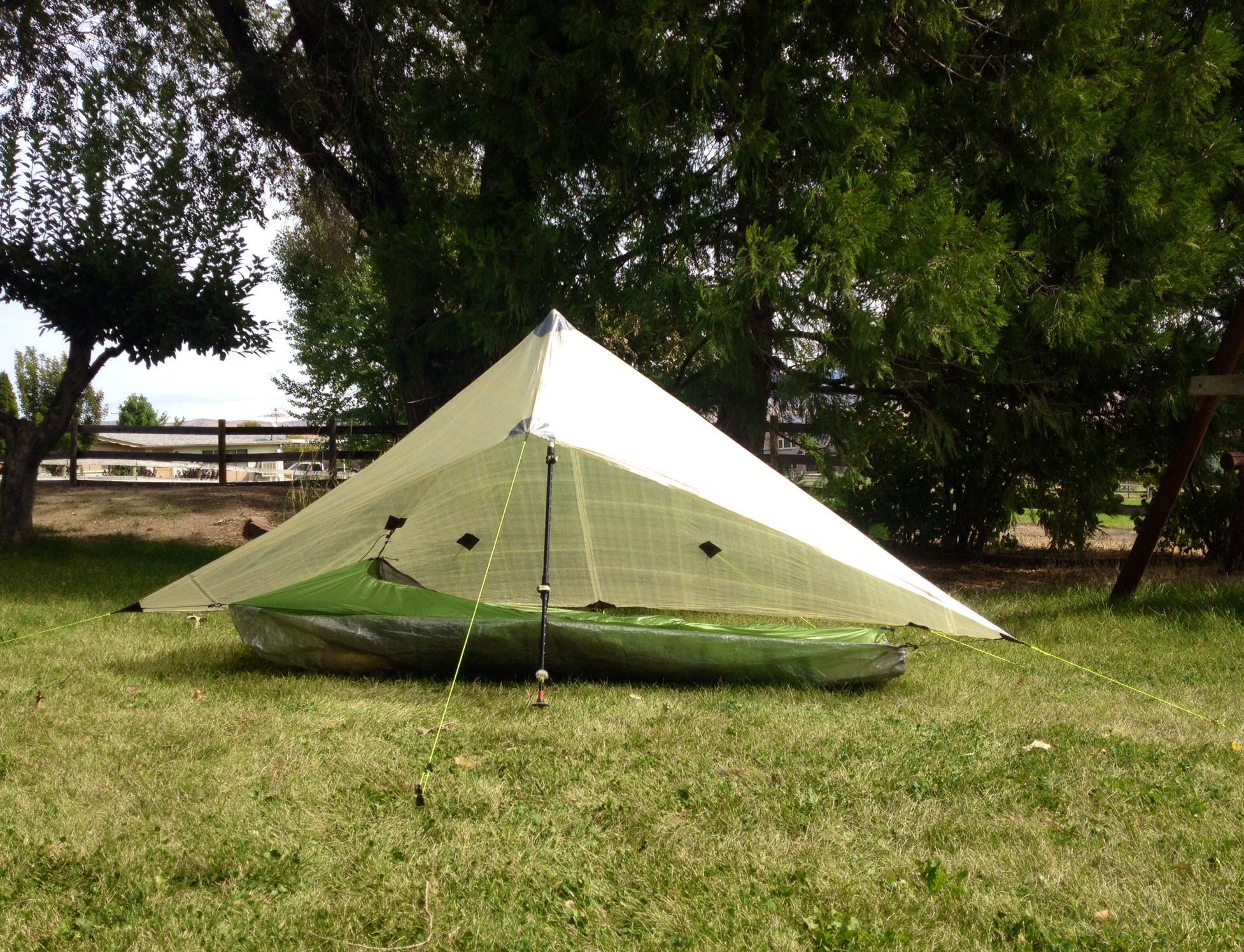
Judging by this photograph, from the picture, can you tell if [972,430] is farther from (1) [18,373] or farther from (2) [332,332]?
(1) [18,373]

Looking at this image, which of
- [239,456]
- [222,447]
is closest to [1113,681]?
[222,447]

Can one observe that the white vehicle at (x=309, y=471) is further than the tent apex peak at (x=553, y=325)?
Yes

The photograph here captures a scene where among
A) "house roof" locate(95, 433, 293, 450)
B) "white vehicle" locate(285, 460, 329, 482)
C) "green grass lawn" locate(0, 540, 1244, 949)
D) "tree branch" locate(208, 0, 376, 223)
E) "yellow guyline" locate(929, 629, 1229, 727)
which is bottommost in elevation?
"green grass lawn" locate(0, 540, 1244, 949)

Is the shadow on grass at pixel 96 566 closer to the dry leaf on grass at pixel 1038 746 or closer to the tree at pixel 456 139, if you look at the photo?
the tree at pixel 456 139

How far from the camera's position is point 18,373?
4412 centimetres

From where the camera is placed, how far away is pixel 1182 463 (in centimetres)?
738

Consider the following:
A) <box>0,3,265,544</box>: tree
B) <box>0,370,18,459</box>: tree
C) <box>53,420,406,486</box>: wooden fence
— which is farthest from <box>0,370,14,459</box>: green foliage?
<box>0,3,265,544</box>: tree

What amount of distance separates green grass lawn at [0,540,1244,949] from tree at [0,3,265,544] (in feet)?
17.2

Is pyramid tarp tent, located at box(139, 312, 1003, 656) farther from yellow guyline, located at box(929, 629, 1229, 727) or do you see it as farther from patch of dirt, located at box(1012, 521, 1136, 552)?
patch of dirt, located at box(1012, 521, 1136, 552)

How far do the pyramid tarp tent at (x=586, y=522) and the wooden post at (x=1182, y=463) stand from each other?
8.98ft

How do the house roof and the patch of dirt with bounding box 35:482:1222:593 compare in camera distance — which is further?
the house roof

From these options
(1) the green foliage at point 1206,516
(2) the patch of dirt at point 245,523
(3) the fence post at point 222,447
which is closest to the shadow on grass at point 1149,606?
(2) the patch of dirt at point 245,523

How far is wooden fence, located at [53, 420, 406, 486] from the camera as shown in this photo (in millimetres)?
14125

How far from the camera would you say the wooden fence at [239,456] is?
46.3 ft
